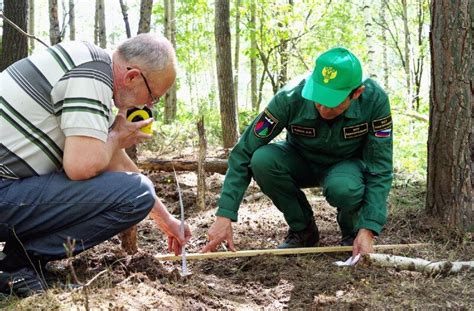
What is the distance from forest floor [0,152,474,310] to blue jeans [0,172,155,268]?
0.19 meters

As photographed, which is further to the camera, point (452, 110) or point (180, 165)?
point (180, 165)

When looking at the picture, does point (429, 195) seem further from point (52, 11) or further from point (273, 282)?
point (52, 11)

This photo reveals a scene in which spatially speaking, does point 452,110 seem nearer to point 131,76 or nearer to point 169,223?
point 169,223

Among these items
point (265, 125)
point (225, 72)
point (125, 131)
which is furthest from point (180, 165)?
point (125, 131)

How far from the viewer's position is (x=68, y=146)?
2.25 metres

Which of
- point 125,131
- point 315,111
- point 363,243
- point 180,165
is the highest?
point 125,131

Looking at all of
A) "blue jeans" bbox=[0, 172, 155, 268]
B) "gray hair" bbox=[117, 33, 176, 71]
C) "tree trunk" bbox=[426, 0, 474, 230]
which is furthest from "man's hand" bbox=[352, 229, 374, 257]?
"gray hair" bbox=[117, 33, 176, 71]

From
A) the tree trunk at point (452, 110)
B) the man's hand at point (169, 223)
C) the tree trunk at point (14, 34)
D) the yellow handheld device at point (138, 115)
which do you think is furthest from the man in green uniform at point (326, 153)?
the tree trunk at point (14, 34)

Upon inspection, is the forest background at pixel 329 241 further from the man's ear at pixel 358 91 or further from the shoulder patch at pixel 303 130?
the man's ear at pixel 358 91

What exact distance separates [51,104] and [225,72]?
5.70 meters

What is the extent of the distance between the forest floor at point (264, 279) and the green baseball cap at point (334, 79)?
3.29ft

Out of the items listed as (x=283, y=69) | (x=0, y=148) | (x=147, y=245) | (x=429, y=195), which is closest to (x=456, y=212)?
(x=429, y=195)

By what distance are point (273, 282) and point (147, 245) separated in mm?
1265

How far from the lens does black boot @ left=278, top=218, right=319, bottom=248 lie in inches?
141
